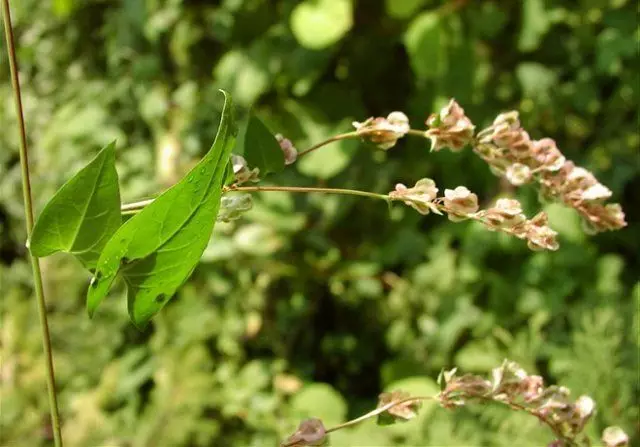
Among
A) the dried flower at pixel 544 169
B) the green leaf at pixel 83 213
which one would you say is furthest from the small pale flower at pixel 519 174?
the green leaf at pixel 83 213

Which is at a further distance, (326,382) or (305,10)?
(326,382)

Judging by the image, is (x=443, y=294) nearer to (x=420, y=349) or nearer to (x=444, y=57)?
(x=420, y=349)

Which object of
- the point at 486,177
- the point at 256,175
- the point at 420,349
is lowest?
the point at 420,349

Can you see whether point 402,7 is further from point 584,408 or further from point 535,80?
point 584,408

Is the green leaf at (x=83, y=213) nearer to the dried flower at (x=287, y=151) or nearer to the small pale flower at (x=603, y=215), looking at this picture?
the dried flower at (x=287, y=151)

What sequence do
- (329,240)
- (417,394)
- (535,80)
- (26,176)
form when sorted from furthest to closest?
(329,240)
(535,80)
(417,394)
(26,176)

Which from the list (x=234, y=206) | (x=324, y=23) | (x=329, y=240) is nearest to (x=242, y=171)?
(x=234, y=206)

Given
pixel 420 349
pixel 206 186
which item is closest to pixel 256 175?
pixel 206 186
